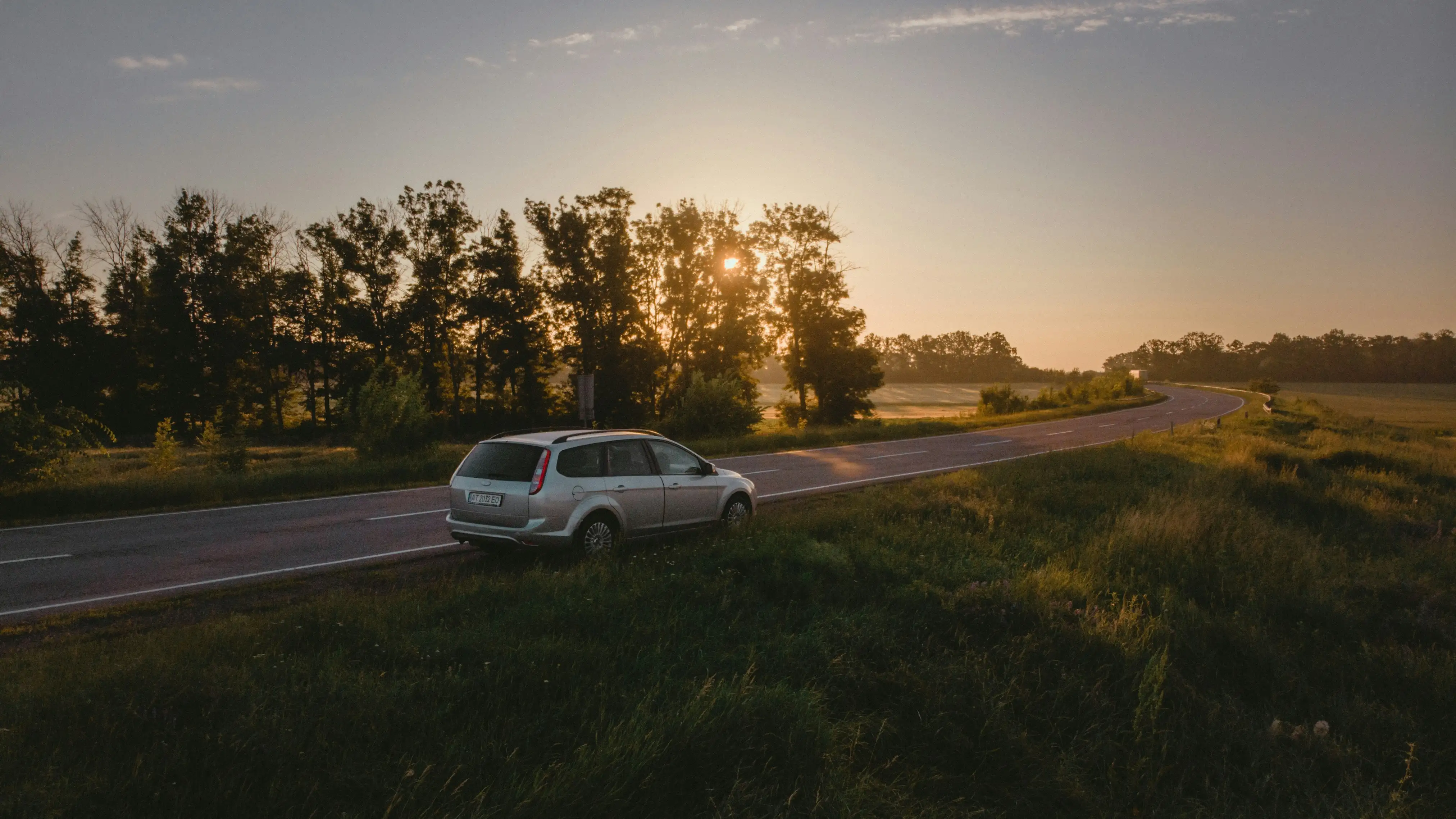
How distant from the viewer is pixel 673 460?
386 inches

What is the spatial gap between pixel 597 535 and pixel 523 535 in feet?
2.89

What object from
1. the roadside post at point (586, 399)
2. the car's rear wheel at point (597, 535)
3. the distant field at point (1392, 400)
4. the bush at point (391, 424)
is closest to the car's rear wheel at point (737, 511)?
the car's rear wheel at point (597, 535)

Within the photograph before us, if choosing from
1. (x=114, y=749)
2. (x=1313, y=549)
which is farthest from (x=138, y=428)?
(x=1313, y=549)

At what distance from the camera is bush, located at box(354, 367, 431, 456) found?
18.5 metres

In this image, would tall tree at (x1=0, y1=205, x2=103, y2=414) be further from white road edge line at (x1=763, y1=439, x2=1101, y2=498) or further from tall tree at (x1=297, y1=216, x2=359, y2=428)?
white road edge line at (x1=763, y1=439, x2=1101, y2=498)

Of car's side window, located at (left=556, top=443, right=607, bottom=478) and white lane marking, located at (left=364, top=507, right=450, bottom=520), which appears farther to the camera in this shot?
white lane marking, located at (left=364, top=507, right=450, bottom=520)

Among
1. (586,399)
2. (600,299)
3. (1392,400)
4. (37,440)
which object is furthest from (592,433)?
(1392,400)

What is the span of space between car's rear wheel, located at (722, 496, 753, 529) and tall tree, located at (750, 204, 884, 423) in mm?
39947

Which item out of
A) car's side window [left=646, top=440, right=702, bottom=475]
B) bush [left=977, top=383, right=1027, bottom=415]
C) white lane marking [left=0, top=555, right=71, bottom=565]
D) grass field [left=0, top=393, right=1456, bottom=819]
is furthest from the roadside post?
bush [left=977, top=383, right=1027, bottom=415]

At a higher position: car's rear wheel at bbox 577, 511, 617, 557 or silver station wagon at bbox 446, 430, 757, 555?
silver station wagon at bbox 446, 430, 757, 555

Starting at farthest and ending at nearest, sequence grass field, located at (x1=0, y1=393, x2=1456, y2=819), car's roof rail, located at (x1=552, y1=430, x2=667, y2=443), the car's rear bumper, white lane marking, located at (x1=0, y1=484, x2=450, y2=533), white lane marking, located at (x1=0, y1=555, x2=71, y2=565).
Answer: white lane marking, located at (x1=0, y1=484, x2=450, y2=533) < white lane marking, located at (x1=0, y1=555, x2=71, y2=565) < car's roof rail, located at (x1=552, y1=430, x2=667, y2=443) < the car's rear bumper < grass field, located at (x1=0, y1=393, x2=1456, y2=819)

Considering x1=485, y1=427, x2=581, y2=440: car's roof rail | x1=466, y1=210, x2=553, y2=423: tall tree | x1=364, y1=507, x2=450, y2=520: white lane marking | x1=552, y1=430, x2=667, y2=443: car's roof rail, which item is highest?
x1=466, y1=210, x2=553, y2=423: tall tree

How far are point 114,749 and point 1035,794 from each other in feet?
17.3

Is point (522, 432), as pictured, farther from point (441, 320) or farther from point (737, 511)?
point (441, 320)
